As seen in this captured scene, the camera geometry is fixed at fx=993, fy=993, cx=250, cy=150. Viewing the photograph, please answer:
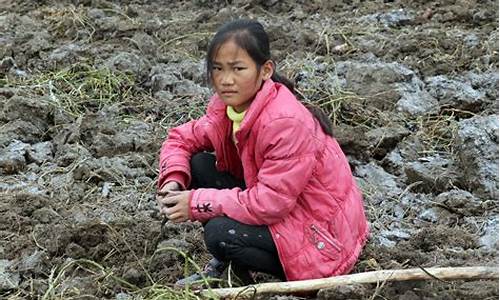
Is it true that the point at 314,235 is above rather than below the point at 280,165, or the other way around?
below

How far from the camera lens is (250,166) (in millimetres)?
2934

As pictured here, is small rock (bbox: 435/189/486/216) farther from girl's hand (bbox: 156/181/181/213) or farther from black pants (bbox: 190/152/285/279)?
girl's hand (bbox: 156/181/181/213)

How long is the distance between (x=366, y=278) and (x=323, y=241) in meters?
0.16

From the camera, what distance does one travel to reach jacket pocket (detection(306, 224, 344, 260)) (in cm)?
288

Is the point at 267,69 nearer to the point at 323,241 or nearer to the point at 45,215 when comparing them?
the point at 323,241

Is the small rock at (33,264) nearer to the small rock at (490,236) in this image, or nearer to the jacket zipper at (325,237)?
the jacket zipper at (325,237)

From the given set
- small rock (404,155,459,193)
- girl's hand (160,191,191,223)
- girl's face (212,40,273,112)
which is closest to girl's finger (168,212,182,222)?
girl's hand (160,191,191,223)

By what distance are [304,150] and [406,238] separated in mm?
864

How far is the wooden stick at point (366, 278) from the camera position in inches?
111

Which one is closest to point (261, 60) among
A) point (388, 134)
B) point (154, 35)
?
point (388, 134)

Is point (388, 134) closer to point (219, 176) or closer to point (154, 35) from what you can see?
A: point (219, 176)

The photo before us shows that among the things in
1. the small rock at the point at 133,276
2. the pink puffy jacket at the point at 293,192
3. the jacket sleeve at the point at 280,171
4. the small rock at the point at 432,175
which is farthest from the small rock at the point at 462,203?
the small rock at the point at 133,276

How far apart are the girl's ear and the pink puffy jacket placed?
34 mm

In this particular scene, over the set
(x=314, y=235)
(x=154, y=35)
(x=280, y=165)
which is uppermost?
(x=280, y=165)
